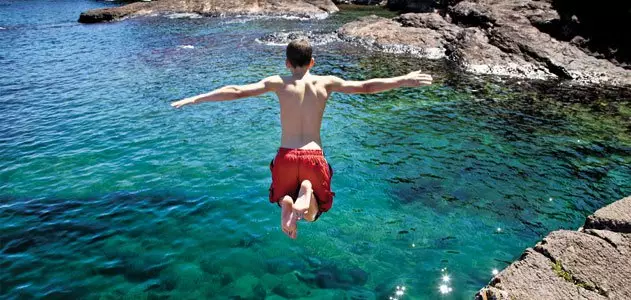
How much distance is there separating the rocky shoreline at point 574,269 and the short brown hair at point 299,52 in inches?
136

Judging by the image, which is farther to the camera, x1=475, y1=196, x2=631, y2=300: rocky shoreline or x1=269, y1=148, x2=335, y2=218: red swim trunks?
x1=269, y1=148, x2=335, y2=218: red swim trunks

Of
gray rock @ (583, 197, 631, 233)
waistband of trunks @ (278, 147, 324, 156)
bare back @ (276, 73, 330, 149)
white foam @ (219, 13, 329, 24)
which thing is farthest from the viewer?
white foam @ (219, 13, 329, 24)

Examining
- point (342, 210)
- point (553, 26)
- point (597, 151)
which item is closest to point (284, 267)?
point (342, 210)

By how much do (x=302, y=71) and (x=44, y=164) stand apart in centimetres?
907

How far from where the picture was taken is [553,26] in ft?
68.3

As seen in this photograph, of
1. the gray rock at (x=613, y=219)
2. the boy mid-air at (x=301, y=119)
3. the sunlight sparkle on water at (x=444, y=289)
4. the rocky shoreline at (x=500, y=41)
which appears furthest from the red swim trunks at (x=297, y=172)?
the rocky shoreline at (x=500, y=41)

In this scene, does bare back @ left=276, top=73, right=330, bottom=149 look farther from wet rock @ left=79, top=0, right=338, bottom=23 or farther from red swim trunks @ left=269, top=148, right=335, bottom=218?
wet rock @ left=79, top=0, right=338, bottom=23

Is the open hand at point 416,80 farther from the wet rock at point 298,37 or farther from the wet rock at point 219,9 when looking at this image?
the wet rock at point 219,9

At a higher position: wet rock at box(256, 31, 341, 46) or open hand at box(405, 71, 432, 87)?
open hand at box(405, 71, 432, 87)

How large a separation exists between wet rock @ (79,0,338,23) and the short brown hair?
33084 mm

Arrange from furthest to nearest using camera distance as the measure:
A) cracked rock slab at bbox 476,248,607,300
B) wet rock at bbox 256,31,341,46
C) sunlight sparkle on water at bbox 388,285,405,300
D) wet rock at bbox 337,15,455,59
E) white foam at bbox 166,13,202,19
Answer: white foam at bbox 166,13,202,19, wet rock at bbox 256,31,341,46, wet rock at bbox 337,15,455,59, sunlight sparkle on water at bbox 388,285,405,300, cracked rock slab at bbox 476,248,607,300

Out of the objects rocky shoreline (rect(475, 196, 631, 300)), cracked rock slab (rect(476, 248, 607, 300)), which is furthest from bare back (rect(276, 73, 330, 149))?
rocky shoreline (rect(475, 196, 631, 300))

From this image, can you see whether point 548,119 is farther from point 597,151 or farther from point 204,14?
point 204,14

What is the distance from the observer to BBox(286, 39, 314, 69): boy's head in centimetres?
539
